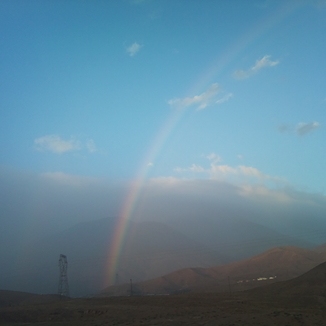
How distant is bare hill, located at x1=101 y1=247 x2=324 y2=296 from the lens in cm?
12156

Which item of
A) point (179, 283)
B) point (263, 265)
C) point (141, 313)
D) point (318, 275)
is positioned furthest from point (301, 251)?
point (141, 313)

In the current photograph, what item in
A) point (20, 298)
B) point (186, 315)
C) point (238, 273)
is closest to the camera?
point (186, 315)

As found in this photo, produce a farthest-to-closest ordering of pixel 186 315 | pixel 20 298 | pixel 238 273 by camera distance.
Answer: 1. pixel 238 273
2. pixel 20 298
3. pixel 186 315

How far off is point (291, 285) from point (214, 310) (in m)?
26.8

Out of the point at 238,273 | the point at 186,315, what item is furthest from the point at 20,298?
the point at 238,273

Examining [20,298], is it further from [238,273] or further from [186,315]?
[238,273]

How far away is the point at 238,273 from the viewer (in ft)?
457

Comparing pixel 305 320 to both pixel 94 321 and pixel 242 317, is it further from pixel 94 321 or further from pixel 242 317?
pixel 94 321

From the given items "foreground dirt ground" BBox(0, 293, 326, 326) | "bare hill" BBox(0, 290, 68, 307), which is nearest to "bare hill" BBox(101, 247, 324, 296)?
"bare hill" BBox(0, 290, 68, 307)

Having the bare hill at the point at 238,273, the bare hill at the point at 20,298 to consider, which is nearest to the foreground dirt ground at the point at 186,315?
the bare hill at the point at 20,298

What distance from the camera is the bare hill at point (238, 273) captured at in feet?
399

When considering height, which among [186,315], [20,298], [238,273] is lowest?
[186,315]

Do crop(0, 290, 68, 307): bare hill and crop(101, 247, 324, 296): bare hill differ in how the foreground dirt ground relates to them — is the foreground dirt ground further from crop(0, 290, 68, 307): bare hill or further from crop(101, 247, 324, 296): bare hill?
crop(101, 247, 324, 296): bare hill

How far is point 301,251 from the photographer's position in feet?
493
